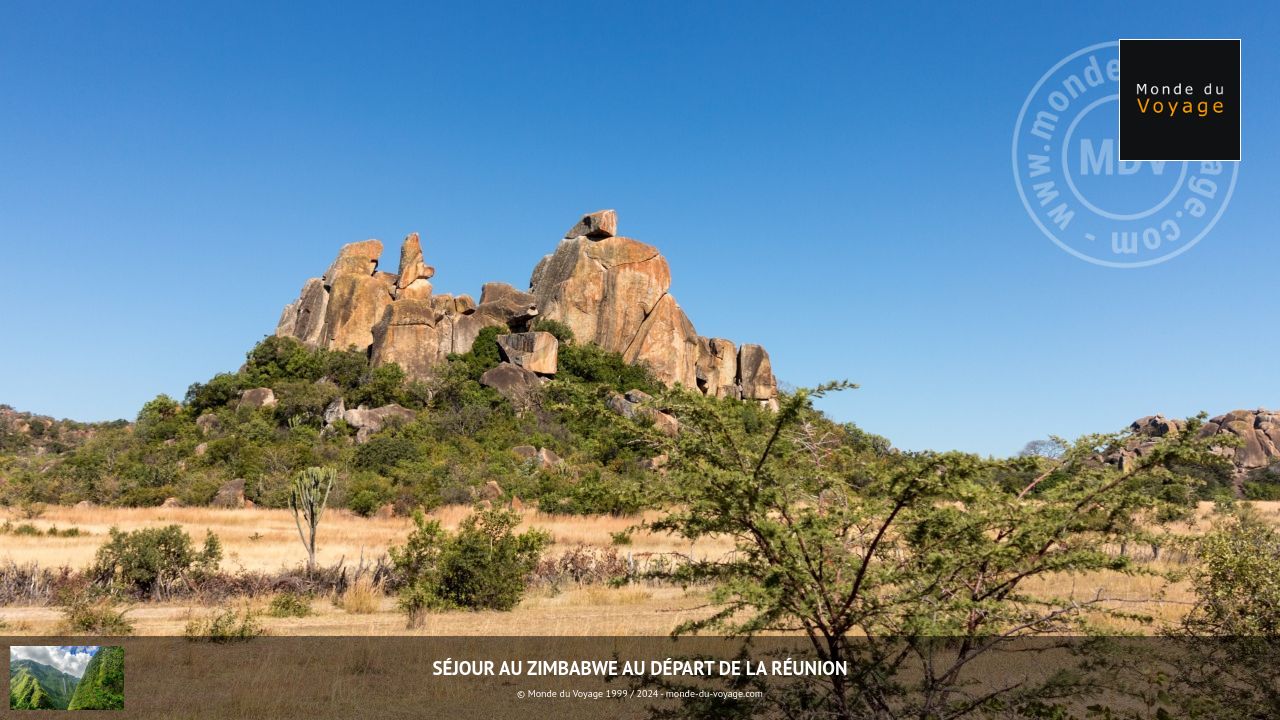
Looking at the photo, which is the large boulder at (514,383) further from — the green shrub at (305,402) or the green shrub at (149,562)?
the green shrub at (149,562)

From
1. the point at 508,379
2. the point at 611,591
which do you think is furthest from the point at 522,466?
the point at 611,591

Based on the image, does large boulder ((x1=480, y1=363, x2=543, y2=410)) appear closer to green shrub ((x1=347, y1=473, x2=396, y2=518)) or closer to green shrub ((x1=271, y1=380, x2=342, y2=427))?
green shrub ((x1=271, y1=380, x2=342, y2=427))

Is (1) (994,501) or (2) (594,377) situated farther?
(2) (594,377)

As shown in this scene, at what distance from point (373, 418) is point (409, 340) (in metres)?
9.89

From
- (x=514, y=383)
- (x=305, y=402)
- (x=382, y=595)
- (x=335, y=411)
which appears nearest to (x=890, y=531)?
(x=382, y=595)

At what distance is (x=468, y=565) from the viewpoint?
1585cm

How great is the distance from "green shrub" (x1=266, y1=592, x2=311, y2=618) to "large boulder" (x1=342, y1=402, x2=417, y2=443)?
1292 inches

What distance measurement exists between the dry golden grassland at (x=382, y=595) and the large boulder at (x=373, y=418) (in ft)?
59.3

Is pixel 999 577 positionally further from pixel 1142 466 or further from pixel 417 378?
pixel 417 378

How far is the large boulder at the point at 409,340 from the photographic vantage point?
57.0 m

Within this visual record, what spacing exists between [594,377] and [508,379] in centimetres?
622

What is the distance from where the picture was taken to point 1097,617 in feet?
42.8

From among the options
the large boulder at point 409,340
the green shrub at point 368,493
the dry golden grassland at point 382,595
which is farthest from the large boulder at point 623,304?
the dry golden grassland at point 382,595

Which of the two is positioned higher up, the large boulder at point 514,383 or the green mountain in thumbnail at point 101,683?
the large boulder at point 514,383
